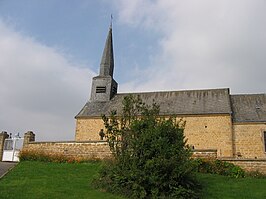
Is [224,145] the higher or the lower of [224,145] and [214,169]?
the higher

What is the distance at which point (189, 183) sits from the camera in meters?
12.0

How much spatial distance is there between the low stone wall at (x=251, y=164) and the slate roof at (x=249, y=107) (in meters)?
8.84

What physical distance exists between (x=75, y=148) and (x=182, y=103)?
36.2 ft

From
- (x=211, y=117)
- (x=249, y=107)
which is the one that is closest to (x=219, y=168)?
(x=211, y=117)

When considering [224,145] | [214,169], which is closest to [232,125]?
[224,145]

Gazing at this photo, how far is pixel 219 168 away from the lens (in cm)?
1573

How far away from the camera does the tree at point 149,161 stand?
11.3 m

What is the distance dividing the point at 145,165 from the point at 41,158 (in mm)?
9411

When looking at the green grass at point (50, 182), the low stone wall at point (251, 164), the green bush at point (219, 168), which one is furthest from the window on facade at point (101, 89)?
the low stone wall at point (251, 164)

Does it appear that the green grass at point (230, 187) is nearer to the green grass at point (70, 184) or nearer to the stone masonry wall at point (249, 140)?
the green grass at point (70, 184)

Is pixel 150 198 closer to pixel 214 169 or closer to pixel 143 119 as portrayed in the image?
pixel 143 119

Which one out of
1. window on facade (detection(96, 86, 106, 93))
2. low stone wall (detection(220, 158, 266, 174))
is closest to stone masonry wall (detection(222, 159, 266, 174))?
low stone wall (detection(220, 158, 266, 174))

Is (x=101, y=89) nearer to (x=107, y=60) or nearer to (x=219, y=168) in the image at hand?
(x=107, y=60)

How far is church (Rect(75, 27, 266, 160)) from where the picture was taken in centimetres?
2388
